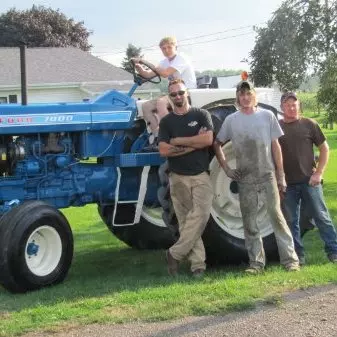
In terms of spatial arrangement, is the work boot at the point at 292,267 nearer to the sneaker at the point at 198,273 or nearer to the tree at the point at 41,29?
the sneaker at the point at 198,273

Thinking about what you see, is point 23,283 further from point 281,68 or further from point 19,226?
point 281,68

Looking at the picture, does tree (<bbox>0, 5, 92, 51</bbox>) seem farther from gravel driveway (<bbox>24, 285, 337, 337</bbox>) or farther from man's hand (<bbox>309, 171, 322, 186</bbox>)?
gravel driveway (<bbox>24, 285, 337, 337</bbox>)

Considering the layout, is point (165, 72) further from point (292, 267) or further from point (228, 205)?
point (292, 267)

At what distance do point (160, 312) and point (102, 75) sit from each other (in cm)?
3110

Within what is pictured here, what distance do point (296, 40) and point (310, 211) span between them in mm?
7530

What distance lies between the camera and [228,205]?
284 inches

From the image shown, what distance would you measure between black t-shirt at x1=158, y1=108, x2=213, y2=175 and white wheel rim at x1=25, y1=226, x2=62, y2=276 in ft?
4.26

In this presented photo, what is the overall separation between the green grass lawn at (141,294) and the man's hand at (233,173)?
879 millimetres

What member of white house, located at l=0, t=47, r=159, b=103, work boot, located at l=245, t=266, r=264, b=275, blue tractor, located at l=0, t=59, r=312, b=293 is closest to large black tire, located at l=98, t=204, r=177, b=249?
blue tractor, located at l=0, t=59, r=312, b=293

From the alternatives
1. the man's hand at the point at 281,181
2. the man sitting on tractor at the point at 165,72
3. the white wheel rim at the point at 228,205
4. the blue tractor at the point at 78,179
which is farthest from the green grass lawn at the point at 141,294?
the man sitting on tractor at the point at 165,72

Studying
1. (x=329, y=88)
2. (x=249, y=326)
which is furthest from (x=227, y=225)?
(x=329, y=88)

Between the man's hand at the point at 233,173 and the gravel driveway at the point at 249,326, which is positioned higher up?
the man's hand at the point at 233,173

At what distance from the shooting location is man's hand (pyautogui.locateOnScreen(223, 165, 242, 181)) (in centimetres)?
665

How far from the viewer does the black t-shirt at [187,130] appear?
21.4 feet
